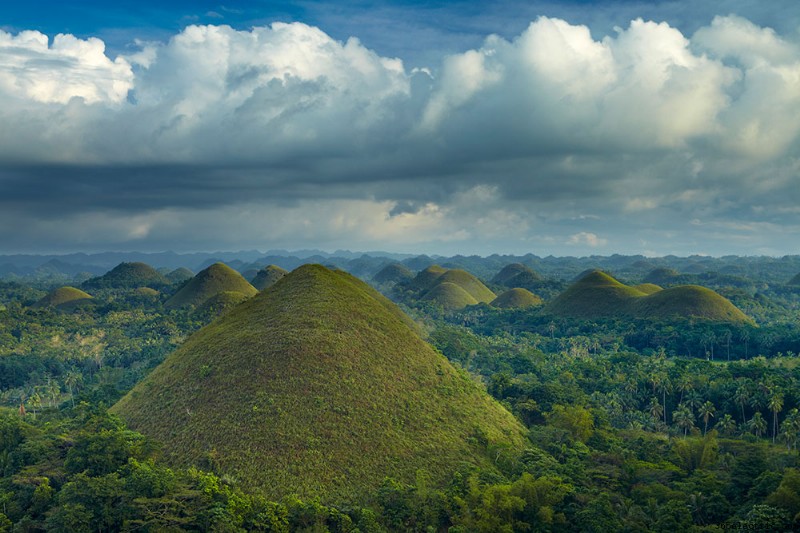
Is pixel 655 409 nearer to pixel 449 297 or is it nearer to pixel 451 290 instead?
pixel 449 297

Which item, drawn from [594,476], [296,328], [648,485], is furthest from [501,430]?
[296,328]

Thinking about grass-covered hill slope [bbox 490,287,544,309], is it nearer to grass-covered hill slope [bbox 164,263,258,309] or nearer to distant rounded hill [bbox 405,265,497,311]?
distant rounded hill [bbox 405,265,497,311]

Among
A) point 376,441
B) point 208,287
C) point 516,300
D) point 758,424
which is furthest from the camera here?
point 516,300

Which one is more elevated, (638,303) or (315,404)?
(638,303)

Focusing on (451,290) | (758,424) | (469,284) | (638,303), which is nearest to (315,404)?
(758,424)

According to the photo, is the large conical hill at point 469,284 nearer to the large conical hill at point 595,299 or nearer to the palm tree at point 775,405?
the large conical hill at point 595,299

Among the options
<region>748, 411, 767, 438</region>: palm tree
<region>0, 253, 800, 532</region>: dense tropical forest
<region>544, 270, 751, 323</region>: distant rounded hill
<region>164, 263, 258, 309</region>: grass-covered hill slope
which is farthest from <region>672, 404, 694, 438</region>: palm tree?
<region>164, 263, 258, 309</region>: grass-covered hill slope

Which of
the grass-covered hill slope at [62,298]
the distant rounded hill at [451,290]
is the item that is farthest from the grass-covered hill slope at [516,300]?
the grass-covered hill slope at [62,298]
